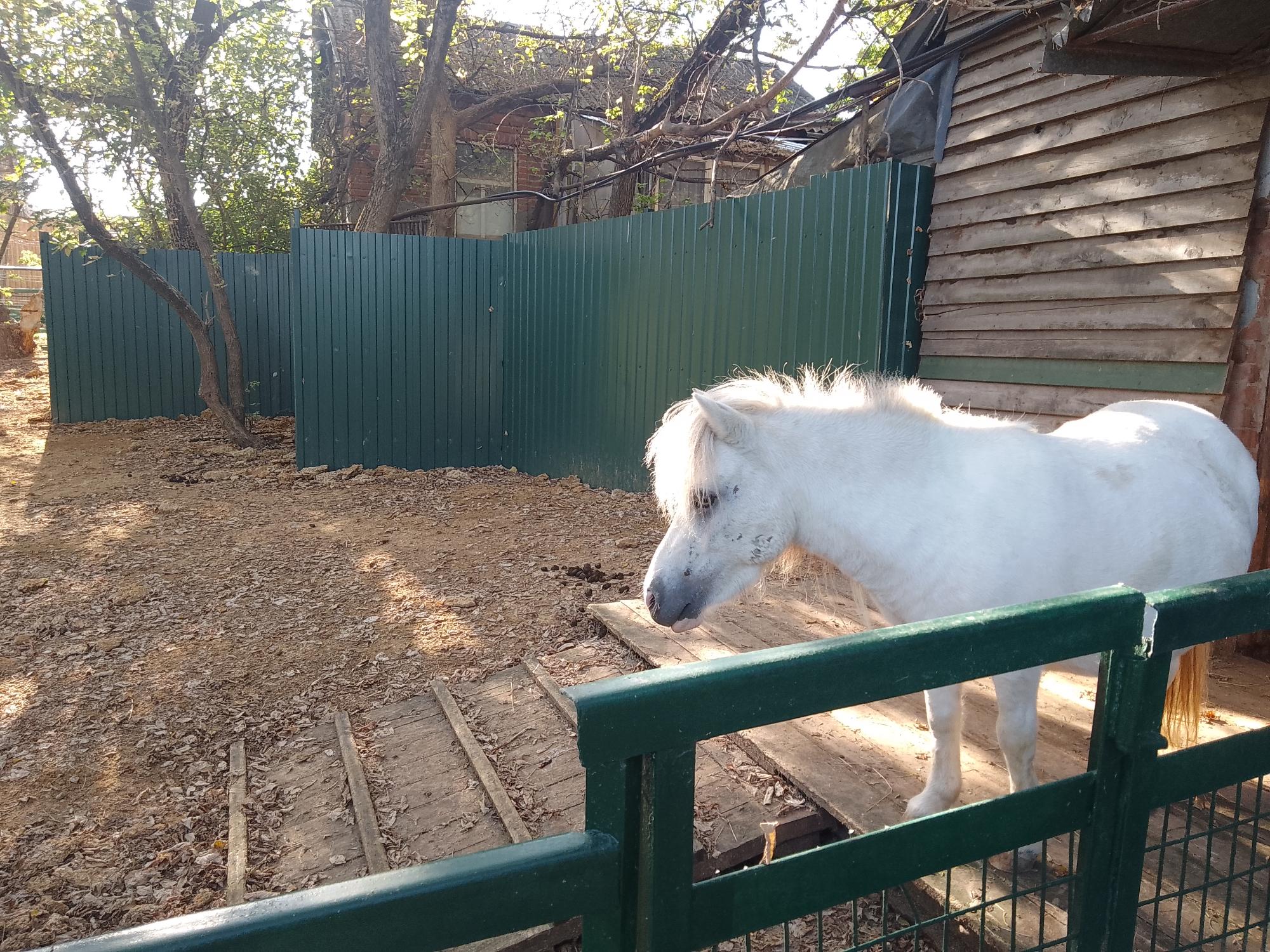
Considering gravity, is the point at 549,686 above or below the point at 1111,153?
below

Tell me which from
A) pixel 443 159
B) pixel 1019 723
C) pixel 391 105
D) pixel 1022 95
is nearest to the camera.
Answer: pixel 1019 723

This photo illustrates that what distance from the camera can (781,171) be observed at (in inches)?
279

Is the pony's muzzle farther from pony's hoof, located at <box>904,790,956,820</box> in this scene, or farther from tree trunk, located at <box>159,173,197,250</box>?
tree trunk, located at <box>159,173,197,250</box>

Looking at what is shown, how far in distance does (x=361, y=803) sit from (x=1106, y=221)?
14.0ft

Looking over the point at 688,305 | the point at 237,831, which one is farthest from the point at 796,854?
the point at 688,305

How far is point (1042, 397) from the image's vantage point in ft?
14.4

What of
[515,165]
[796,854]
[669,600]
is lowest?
[669,600]

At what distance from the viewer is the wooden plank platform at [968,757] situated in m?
2.15

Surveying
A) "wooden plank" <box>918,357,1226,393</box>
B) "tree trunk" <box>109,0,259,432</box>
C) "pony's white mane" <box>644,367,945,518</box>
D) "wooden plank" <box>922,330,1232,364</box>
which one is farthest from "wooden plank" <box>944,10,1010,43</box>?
"tree trunk" <box>109,0,259,432</box>

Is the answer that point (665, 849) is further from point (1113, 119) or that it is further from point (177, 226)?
point (177, 226)

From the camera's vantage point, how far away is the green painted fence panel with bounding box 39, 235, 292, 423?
1080cm

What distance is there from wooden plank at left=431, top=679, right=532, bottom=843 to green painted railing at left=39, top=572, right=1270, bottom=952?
5.25 ft

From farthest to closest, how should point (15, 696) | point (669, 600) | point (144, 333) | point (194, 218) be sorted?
point (144, 333)
point (194, 218)
point (15, 696)
point (669, 600)

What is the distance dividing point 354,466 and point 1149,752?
856 centimetres
